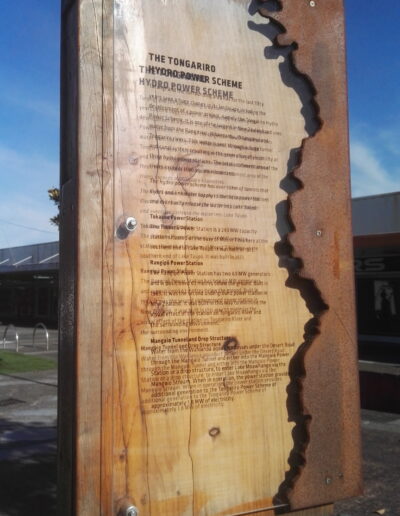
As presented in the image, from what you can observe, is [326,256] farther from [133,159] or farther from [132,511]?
[132,511]

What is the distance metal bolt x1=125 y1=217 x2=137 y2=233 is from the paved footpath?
3756mm

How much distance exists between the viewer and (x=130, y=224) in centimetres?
220

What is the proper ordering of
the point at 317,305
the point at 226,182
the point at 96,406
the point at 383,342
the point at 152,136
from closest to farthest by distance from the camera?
the point at 96,406 < the point at 152,136 < the point at 226,182 < the point at 317,305 < the point at 383,342

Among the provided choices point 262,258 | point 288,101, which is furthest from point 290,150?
point 262,258

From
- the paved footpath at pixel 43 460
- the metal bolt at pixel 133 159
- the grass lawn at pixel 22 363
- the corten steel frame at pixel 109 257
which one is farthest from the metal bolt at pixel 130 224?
the grass lawn at pixel 22 363

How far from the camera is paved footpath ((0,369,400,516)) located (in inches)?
207

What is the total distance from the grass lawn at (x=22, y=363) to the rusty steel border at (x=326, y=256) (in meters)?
12.6

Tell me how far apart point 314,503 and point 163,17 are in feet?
6.82

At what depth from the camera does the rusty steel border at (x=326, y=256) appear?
2.52 metres

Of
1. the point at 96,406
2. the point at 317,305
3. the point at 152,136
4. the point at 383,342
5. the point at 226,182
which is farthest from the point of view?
the point at 383,342

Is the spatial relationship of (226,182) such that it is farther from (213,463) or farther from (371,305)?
(371,305)

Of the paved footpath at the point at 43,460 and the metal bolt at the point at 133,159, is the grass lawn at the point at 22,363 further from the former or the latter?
the metal bolt at the point at 133,159

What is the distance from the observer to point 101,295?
214 centimetres

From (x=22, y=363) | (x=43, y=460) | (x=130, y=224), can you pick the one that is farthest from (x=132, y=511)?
(x=22, y=363)
